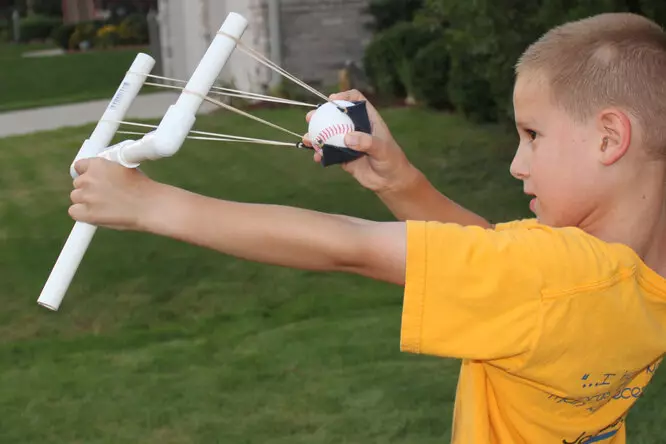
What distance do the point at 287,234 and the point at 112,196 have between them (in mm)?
365

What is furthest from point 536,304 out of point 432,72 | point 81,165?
point 432,72

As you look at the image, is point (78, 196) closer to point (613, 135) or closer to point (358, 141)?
point (358, 141)

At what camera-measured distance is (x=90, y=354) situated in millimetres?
5805

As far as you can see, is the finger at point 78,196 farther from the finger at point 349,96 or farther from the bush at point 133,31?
the bush at point 133,31

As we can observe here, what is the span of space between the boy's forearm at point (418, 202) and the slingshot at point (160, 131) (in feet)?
0.70

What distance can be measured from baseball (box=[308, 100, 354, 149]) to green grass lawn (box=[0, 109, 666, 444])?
260 cm

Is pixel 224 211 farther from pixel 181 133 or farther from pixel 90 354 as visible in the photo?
pixel 90 354

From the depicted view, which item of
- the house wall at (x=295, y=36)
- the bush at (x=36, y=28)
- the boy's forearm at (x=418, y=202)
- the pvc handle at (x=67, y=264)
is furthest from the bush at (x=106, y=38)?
the pvc handle at (x=67, y=264)

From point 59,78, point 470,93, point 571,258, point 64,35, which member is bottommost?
point 64,35

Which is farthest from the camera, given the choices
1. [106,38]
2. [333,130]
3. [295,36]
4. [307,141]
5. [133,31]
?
[133,31]

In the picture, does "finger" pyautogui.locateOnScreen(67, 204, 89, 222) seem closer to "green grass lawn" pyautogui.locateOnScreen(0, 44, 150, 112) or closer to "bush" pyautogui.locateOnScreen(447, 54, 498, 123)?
"bush" pyautogui.locateOnScreen(447, 54, 498, 123)

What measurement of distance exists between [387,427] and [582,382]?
2.89 m

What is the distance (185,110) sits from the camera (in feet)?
6.48

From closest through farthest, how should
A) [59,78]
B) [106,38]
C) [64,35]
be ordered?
[59,78], [106,38], [64,35]
